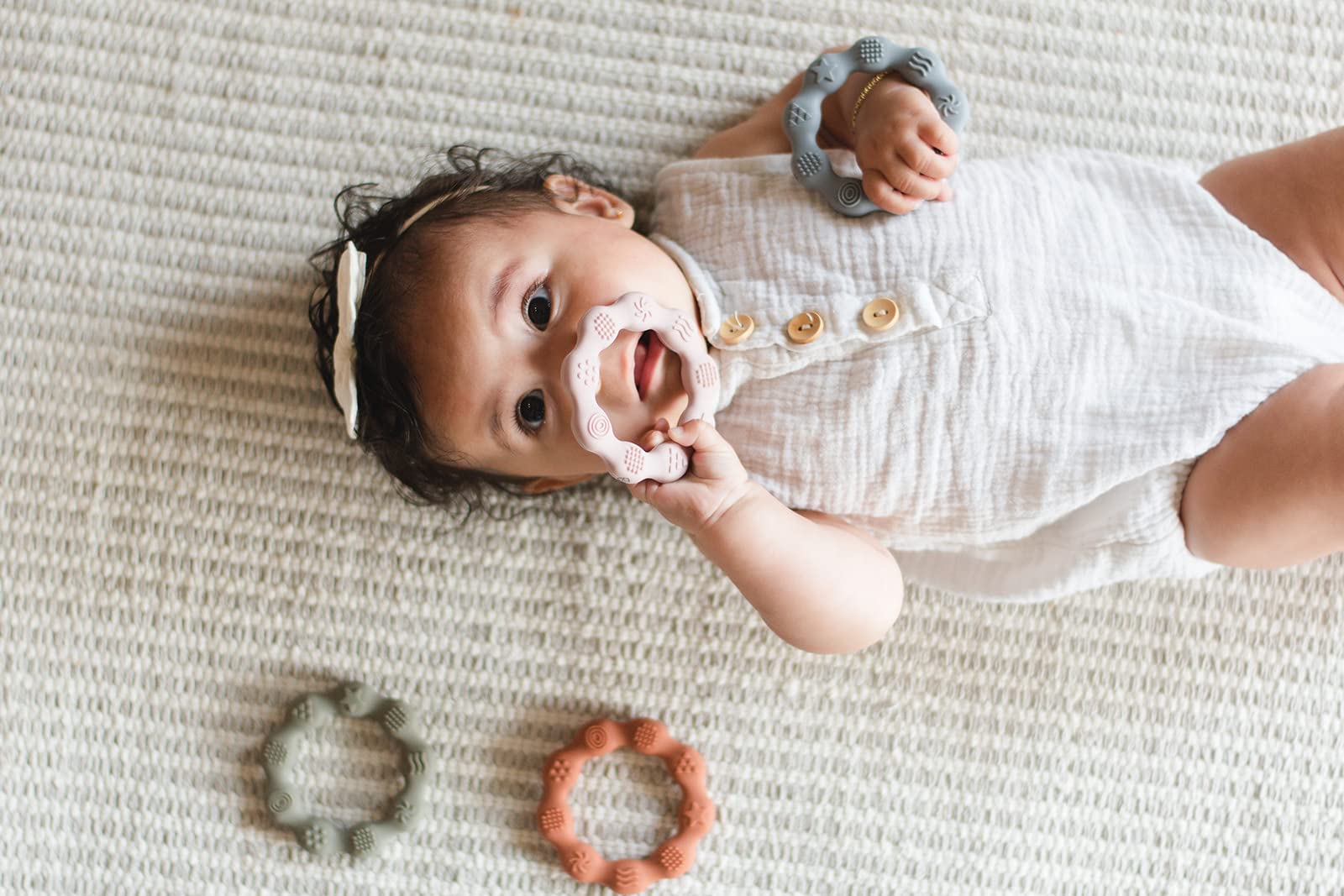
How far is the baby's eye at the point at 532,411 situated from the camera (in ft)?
2.57

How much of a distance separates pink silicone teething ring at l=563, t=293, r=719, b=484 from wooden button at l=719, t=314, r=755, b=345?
0.02 metres

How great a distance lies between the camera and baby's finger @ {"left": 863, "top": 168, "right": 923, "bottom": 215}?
0.82m

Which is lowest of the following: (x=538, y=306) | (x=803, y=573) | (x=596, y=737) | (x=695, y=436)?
(x=596, y=737)

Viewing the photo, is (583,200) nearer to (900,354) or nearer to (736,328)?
(736,328)

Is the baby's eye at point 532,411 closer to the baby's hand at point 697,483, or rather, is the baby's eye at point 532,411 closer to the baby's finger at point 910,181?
the baby's hand at point 697,483

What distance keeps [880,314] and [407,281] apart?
0.37 metres

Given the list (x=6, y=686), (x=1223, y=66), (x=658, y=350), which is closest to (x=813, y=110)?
(x=658, y=350)

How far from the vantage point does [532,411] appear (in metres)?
0.79

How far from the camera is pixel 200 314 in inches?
39.0

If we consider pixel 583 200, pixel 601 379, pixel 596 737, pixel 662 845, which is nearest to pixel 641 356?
pixel 601 379

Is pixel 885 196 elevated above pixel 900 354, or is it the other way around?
pixel 885 196

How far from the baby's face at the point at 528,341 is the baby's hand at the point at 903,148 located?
0.19 meters

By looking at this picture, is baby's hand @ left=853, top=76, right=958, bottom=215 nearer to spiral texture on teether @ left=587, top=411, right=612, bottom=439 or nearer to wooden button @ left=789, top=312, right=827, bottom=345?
wooden button @ left=789, top=312, right=827, bottom=345

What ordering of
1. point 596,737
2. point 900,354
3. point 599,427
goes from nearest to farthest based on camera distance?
point 599,427, point 900,354, point 596,737
